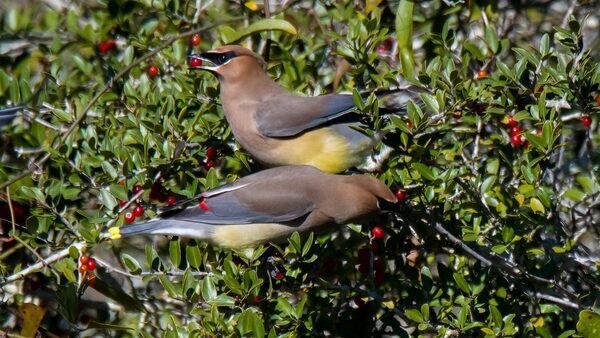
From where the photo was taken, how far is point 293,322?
11.1 ft

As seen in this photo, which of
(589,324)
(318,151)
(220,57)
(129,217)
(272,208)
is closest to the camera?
(589,324)

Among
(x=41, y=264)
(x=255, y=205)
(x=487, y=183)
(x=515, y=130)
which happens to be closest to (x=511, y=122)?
(x=515, y=130)

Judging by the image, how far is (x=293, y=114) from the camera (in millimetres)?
4141

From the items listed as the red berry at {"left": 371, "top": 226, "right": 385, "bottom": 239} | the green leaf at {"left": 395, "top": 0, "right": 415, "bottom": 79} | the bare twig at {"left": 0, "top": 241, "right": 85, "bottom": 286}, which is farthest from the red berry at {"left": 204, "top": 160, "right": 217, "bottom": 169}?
the green leaf at {"left": 395, "top": 0, "right": 415, "bottom": 79}

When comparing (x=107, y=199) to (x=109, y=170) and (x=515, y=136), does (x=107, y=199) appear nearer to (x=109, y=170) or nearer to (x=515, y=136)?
(x=109, y=170)

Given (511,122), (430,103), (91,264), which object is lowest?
(91,264)

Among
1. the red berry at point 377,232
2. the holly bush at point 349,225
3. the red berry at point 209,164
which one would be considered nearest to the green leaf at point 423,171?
the holly bush at point 349,225

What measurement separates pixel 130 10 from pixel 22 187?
1162 mm

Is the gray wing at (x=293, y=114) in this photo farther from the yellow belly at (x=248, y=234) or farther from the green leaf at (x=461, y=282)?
the green leaf at (x=461, y=282)

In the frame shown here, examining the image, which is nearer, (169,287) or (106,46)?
(169,287)

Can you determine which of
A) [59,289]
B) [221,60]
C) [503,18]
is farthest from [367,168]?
[59,289]

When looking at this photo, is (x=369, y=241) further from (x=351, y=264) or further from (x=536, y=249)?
(x=536, y=249)

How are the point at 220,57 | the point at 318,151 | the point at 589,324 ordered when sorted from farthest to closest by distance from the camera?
the point at 318,151 < the point at 220,57 < the point at 589,324

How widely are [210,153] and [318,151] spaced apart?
676 millimetres
